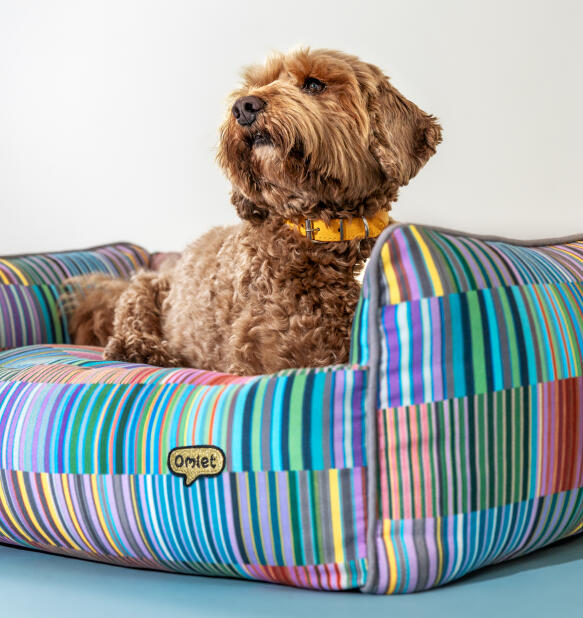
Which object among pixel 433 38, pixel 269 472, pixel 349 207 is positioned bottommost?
pixel 269 472

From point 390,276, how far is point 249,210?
2.91ft

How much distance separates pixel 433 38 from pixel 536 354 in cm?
237

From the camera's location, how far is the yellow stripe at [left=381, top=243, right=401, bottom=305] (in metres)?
1.36

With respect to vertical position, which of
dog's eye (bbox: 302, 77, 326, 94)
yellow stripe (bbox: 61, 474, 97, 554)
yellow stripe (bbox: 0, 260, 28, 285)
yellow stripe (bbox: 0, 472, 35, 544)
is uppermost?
dog's eye (bbox: 302, 77, 326, 94)

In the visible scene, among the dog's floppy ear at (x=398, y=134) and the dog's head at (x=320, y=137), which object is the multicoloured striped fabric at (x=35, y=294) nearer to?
the dog's head at (x=320, y=137)

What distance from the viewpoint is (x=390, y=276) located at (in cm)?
137

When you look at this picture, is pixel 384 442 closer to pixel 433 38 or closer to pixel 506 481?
pixel 506 481

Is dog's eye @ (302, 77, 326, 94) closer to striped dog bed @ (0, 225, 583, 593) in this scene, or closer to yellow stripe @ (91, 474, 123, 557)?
striped dog bed @ (0, 225, 583, 593)

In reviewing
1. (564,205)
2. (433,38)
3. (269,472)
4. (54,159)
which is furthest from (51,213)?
(269,472)

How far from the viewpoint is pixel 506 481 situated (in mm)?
1348

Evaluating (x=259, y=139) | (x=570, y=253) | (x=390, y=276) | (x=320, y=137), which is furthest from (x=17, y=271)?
(x=570, y=253)

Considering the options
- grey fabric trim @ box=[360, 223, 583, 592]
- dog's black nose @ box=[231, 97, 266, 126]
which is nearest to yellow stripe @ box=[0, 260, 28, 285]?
dog's black nose @ box=[231, 97, 266, 126]

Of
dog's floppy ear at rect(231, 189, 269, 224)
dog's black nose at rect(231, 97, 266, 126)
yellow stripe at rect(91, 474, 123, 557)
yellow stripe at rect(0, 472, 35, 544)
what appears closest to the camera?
yellow stripe at rect(91, 474, 123, 557)

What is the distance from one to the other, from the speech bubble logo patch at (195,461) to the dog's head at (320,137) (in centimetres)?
79
